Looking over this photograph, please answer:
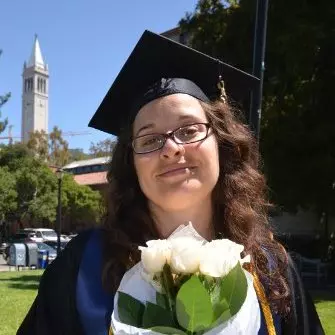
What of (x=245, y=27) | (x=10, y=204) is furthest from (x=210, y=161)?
(x=10, y=204)

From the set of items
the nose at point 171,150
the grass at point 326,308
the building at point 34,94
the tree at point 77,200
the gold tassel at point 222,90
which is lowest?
the tree at point 77,200

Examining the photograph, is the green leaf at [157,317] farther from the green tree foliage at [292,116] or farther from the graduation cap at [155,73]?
the green tree foliage at [292,116]

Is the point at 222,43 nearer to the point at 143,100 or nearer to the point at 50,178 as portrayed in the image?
the point at 143,100

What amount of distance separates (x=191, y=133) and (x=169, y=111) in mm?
134

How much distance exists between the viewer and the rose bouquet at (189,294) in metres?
1.50

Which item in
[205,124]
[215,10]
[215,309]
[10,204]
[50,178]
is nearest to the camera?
[215,309]

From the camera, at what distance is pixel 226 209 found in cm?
217

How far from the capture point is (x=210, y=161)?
199 cm

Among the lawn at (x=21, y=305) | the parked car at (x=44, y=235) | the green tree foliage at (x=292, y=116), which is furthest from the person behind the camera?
the parked car at (x=44, y=235)

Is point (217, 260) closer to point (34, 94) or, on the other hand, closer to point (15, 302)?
point (15, 302)

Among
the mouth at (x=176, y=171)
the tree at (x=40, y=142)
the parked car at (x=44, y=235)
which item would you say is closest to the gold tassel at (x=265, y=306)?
the mouth at (x=176, y=171)

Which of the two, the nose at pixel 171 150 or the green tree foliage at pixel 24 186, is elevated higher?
the nose at pixel 171 150

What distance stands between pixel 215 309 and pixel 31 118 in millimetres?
137697

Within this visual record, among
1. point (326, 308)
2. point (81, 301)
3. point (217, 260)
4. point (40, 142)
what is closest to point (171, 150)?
point (217, 260)
